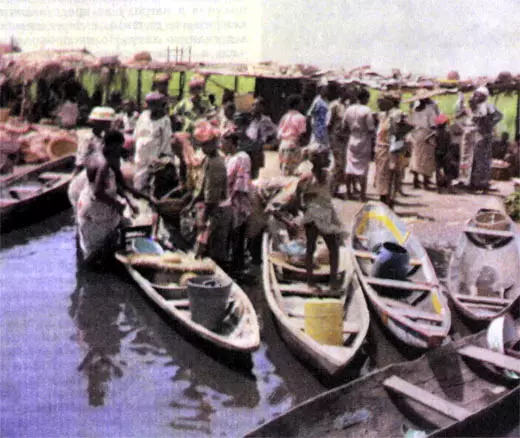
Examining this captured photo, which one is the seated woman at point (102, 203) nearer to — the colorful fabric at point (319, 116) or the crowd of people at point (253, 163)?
the crowd of people at point (253, 163)

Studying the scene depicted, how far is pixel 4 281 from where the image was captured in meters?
7.86

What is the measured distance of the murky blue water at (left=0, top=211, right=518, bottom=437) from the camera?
495 centimetres

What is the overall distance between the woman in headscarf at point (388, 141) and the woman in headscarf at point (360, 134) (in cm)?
16

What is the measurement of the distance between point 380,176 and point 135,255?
4.45 meters

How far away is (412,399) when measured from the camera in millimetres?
4293

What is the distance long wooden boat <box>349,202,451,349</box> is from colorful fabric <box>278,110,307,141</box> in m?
2.13

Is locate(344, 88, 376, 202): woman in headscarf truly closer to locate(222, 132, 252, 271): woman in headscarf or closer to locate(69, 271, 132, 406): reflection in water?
locate(222, 132, 252, 271): woman in headscarf

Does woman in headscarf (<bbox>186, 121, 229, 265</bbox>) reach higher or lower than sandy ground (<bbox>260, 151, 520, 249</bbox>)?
higher

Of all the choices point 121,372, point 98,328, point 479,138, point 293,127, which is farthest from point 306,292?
point 479,138

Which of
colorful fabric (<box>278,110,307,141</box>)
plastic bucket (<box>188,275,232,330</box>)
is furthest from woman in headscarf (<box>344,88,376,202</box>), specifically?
plastic bucket (<box>188,275,232,330</box>)

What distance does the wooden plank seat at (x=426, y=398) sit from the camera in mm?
4246

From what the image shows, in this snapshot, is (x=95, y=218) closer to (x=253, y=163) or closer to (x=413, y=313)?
(x=253, y=163)

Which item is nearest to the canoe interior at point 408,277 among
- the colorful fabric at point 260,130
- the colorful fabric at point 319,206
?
the colorful fabric at point 319,206

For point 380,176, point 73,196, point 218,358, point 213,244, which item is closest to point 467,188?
point 380,176
